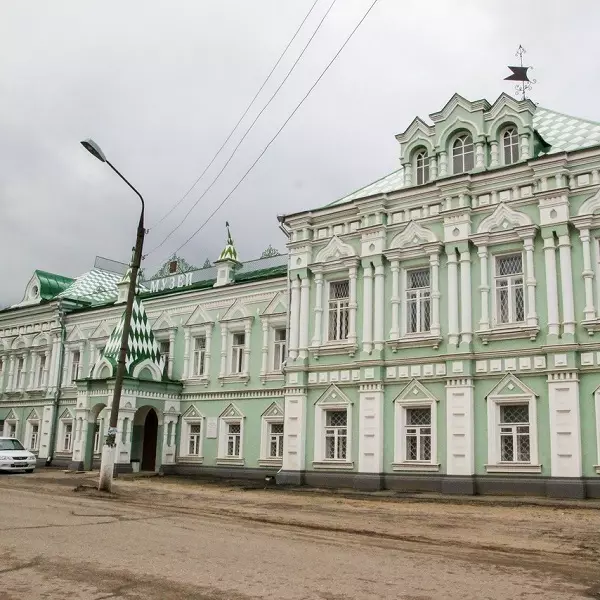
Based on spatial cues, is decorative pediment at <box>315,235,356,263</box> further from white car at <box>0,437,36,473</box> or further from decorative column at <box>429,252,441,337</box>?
white car at <box>0,437,36,473</box>

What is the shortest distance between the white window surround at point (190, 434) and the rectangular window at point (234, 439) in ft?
3.85

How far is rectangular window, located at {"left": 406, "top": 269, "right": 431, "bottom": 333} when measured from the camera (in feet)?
62.0

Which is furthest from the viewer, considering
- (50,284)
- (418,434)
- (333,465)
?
(50,284)

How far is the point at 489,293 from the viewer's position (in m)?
17.7

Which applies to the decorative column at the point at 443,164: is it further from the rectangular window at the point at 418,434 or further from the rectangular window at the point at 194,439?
the rectangular window at the point at 194,439

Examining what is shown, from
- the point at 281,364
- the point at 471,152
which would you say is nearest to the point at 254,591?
the point at 471,152

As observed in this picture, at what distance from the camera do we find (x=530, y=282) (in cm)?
1683

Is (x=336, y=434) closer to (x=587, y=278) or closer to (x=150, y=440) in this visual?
(x=587, y=278)

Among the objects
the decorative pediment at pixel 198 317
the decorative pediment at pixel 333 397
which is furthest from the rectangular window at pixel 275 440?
the decorative pediment at pixel 198 317

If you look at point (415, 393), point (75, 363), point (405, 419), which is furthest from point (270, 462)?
point (75, 363)

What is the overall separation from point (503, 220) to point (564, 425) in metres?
5.52

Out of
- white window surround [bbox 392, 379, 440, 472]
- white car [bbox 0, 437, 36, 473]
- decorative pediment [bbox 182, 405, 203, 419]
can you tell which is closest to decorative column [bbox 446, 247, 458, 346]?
white window surround [bbox 392, 379, 440, 472]

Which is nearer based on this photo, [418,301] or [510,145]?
[510,145]

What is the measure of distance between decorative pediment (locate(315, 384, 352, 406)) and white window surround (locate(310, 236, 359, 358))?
1.12 metres
